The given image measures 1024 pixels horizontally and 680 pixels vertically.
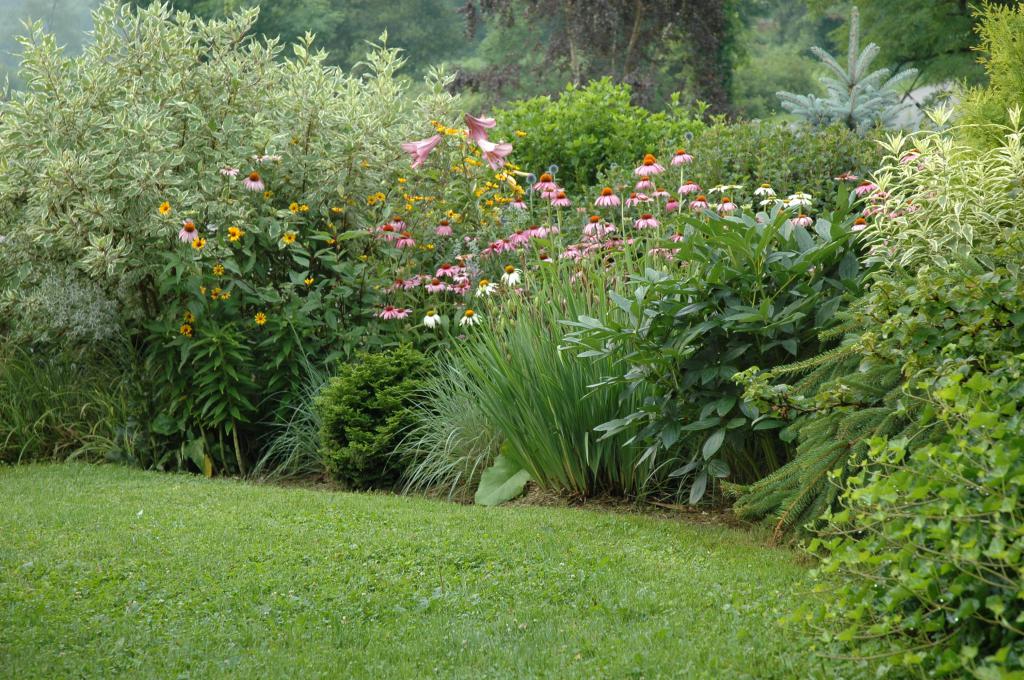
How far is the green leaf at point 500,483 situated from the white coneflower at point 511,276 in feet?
3.78

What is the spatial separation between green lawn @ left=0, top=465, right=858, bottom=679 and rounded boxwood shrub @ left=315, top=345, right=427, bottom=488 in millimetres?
814

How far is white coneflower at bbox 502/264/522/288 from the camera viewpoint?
6633 mm

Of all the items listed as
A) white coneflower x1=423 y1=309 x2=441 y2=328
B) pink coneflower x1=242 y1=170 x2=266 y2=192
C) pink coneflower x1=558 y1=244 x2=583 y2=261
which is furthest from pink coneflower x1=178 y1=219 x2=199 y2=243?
pink coneflower x1=558 y1=244 x2=583 y2=261

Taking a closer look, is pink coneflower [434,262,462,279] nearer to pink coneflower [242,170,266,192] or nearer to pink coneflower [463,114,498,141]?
pink coneflower [463,114,498,141]

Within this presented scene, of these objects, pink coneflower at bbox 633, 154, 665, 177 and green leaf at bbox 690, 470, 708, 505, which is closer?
green leaf at bbox 690, 470, 708, 505

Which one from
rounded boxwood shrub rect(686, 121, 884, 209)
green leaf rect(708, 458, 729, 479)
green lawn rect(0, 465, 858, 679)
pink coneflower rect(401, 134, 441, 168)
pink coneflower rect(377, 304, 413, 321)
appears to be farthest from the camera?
rounded boxwood shrub rect(686, 121, 884, 209)

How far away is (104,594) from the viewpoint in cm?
416

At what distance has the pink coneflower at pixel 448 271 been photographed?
7105mm

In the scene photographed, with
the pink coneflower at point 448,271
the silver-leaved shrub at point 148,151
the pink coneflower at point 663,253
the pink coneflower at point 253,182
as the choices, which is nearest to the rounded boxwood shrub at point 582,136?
the silver-leaved shrub at point 148,151

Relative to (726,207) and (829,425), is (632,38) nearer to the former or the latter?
(726,207)

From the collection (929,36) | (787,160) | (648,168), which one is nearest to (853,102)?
(787,160)

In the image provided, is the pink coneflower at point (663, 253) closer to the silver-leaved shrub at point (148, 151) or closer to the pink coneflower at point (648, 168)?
the pink coneflower at point (648, 168)

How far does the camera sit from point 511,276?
21.8 ft

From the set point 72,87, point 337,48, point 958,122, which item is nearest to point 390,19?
point 337,48
